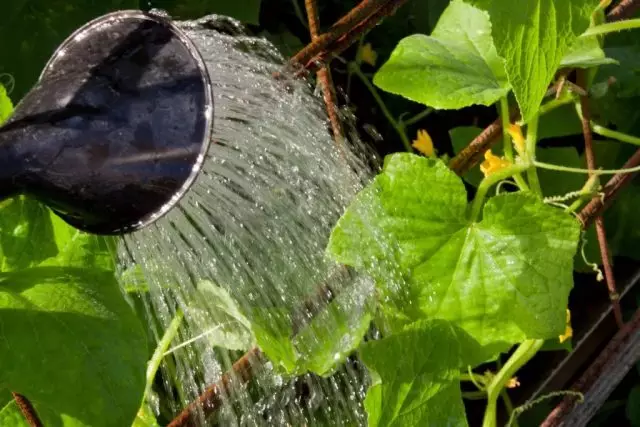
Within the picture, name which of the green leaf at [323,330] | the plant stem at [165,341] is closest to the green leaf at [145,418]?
the plant stem at [165,341]

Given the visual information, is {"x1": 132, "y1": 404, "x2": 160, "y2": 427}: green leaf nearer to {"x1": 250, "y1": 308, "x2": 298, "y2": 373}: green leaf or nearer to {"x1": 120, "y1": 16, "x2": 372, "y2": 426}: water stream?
{"x1": 120, "y1": 16, "x2": 372, "y2": 426}: water stream

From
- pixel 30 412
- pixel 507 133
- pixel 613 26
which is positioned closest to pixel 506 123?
pixel 507 133

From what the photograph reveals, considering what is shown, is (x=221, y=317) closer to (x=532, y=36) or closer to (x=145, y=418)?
(x=145, y=418)

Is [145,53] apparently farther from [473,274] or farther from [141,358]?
[473,274]

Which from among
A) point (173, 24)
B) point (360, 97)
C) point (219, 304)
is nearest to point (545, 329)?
point (219, 304)

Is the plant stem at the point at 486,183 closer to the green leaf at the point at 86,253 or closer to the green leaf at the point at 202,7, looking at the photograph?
the green leaf at the point at 86,253

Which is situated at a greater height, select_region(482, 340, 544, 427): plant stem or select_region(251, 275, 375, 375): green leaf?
select_region(251, 275, 375, 375): green leaf

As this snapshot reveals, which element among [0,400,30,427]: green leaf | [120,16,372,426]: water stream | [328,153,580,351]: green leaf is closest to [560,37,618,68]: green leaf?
[328,153,580,351]: green leaf
